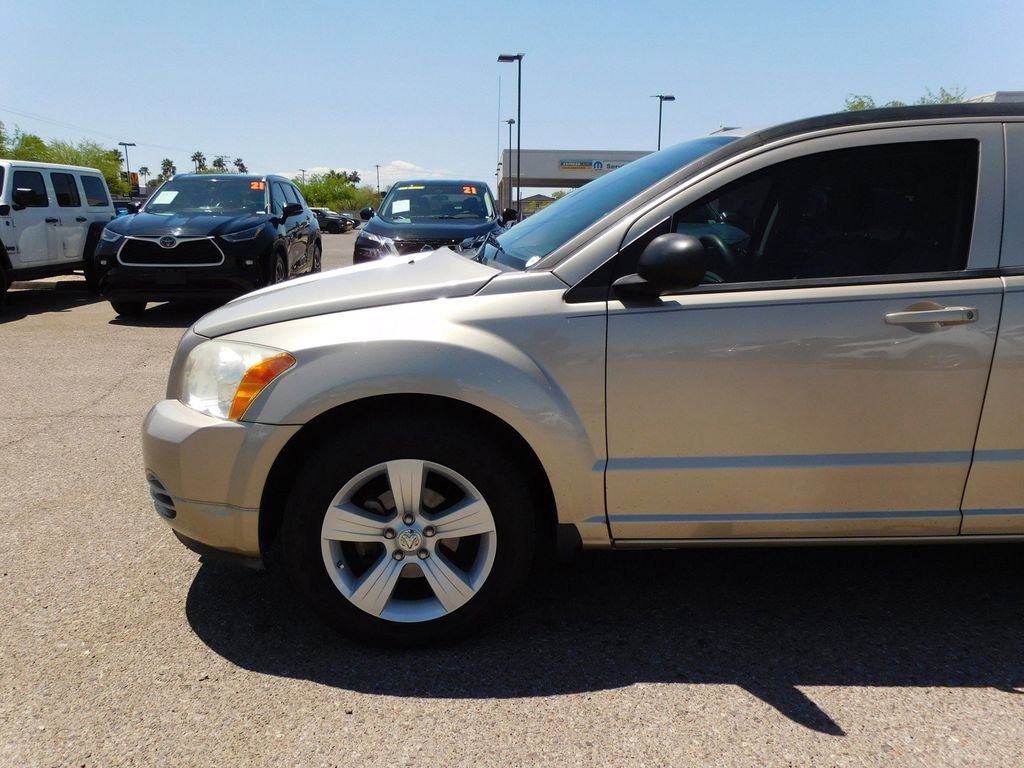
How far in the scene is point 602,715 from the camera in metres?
2.39

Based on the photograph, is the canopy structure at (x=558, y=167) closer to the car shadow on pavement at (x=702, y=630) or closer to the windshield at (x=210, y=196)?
the windshield at (x=210, y=196)

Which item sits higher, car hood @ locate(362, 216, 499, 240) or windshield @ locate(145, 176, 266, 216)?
windshield @ locate(145, 176, 266, 216)

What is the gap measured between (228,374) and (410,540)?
0.79 metres

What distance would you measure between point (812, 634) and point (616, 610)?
671mm

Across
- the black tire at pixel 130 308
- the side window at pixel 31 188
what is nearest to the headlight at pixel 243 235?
the black tire at pixel 130 308

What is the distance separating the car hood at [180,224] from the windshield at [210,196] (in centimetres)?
30

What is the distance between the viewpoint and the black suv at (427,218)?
938cm

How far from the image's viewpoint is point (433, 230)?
943cm

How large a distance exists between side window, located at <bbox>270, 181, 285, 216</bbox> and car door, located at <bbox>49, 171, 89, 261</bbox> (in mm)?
3027

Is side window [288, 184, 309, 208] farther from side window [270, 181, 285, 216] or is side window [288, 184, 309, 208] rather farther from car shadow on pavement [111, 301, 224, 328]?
car shadow on pavement [111, 301, 224, 328]

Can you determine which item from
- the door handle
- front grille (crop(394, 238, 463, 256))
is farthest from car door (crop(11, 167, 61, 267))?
the door handle

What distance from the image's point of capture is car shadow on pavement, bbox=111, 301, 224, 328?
32.1ft

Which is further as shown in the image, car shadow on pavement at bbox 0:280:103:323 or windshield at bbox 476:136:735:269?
car shadow on pavement at bbox 0:280:103:323

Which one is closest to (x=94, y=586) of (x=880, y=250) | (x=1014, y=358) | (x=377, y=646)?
(x=377, y=646)
